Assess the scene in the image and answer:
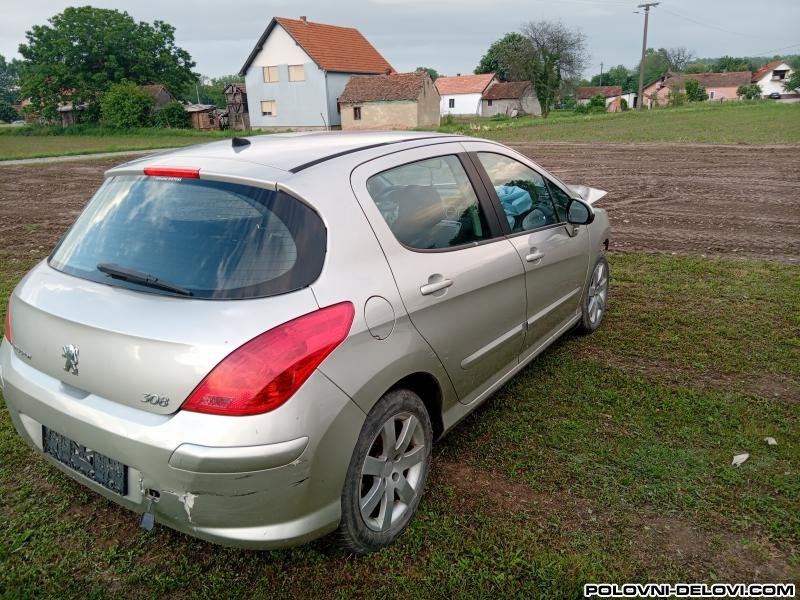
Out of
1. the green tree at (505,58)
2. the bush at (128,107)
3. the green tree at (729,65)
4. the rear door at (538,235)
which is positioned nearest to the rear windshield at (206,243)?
the rear door at (538,235)

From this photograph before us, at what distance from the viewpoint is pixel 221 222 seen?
2.38 m

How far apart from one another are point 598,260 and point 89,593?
4104mm

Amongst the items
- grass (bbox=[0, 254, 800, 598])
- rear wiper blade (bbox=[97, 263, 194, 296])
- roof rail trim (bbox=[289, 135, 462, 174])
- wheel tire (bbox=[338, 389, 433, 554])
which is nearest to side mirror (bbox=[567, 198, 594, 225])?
grass (bbox=[0, 254, 800, 598])

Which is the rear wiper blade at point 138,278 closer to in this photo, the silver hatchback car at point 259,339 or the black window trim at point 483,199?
the silver hatchback car at point 259,339

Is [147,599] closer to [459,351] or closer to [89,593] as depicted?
[89,593]

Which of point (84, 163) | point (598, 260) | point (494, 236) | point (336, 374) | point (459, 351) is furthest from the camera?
point (84, 163)

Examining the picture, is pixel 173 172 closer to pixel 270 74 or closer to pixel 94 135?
pixel 94 135

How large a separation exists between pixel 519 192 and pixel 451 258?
1.19 metres

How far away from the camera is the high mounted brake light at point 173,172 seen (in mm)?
2545

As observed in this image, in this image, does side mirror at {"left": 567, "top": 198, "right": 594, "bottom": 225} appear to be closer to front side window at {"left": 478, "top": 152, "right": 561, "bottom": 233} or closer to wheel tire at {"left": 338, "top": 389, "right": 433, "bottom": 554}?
front side window at {"left": 478, "top": 152, "right": 561, "bottom": 233}

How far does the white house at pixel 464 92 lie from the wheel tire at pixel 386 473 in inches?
3433

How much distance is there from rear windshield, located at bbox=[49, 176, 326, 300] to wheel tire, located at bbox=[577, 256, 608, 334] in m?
3.01

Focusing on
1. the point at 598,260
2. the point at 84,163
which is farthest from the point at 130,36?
the point at 598,260

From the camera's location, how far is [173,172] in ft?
8.55
